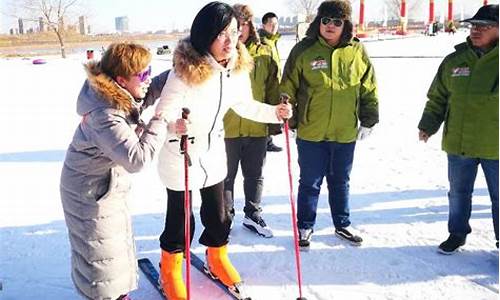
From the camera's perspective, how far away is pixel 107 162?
2.54 metres

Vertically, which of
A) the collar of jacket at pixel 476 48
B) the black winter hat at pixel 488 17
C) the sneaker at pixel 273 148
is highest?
the black winter hat at pixel 488 17

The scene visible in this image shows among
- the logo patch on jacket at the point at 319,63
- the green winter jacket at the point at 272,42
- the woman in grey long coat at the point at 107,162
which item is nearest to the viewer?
the woman in grey long coat at the point at 107,162

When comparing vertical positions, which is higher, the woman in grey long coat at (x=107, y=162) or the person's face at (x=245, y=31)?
the person's face at (x=245, y=31)

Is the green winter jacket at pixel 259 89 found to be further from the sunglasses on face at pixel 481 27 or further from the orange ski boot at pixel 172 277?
the sunglasses on face at pixel 481 27

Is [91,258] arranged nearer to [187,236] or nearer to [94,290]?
[94,290]

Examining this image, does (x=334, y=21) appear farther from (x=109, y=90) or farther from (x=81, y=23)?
(x=81, y=23)

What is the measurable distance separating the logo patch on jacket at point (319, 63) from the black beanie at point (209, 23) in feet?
3.20

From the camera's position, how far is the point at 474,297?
3.17 m

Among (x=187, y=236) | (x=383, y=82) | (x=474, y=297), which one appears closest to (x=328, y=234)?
(x=474, y=297)

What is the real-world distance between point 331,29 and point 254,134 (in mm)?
1059

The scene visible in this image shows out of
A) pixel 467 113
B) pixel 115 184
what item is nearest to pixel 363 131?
pixel 467 113

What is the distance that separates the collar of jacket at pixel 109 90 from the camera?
243cm

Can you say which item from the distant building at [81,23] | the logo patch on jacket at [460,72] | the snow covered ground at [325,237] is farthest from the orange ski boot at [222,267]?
the distant building at [81,23]

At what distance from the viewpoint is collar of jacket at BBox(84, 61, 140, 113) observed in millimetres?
2426
